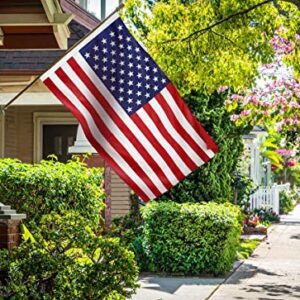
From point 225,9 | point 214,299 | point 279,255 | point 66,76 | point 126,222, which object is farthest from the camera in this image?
point 279,255

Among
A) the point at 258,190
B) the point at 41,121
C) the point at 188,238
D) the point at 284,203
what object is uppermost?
the point at 41,121

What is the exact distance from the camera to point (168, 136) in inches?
298

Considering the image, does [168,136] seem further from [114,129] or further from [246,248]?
[246,248]

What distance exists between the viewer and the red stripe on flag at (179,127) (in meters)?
7.52

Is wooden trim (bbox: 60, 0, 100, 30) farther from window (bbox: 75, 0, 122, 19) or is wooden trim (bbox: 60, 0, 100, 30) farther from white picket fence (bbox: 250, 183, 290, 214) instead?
white picket fence (bbox: 250, 183, 290, 214)

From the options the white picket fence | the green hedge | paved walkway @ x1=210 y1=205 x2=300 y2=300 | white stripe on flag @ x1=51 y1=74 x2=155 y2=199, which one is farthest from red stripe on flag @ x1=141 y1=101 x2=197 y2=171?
the white picket fence

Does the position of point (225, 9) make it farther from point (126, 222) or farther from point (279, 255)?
point (279, 255)

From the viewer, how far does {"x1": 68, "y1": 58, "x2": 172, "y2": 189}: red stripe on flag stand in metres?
7.26

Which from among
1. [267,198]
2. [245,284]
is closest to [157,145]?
[245,284]

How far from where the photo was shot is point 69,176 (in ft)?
34.2

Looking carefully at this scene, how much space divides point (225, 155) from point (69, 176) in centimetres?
682

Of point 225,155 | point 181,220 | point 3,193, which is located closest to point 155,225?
point 181,220

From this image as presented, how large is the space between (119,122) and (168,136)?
0.48m

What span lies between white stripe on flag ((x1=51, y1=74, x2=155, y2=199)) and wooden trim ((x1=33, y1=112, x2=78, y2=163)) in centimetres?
1166
